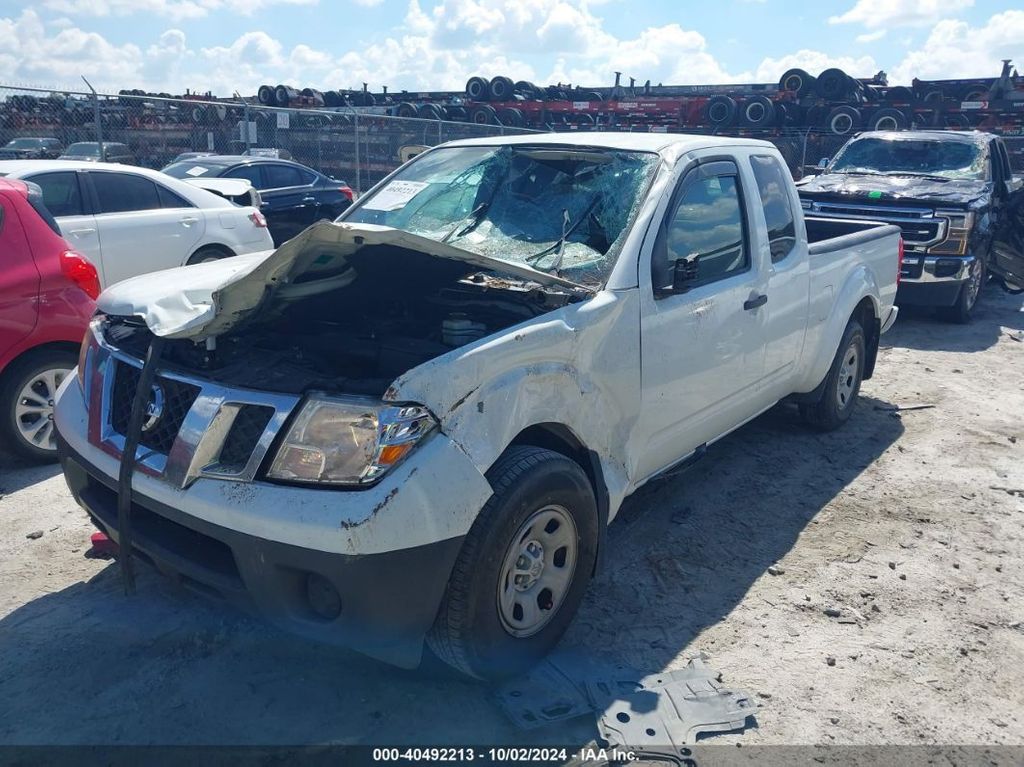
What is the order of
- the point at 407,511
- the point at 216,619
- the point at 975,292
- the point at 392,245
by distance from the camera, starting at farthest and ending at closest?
the point at 975,292
the point at 216,619
the point at 392,245
the point at 407,511

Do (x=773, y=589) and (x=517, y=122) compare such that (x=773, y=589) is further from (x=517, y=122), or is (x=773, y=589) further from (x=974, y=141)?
(x=517, y=122)

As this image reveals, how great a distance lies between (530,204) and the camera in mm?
3881

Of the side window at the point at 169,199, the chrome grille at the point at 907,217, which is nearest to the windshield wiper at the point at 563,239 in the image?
the side window at the point at 169,199

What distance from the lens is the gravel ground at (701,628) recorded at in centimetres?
281

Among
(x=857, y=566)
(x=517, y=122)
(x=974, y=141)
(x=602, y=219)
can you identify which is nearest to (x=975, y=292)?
(x=974, y=141)

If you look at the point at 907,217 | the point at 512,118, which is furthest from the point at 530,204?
the point at 512,118

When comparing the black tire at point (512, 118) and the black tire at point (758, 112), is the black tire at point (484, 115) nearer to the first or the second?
the black tire at point (512, 118)

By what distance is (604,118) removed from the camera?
2094 centimetres

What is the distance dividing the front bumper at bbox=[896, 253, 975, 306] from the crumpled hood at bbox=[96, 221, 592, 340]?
7.33m

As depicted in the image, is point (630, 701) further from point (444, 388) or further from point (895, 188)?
point (895, 188)

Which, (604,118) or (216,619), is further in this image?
(604,118)

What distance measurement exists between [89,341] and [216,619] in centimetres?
124

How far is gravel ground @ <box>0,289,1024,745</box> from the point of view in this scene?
2809mm

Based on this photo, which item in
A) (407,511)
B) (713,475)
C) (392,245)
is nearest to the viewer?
(407,511)
